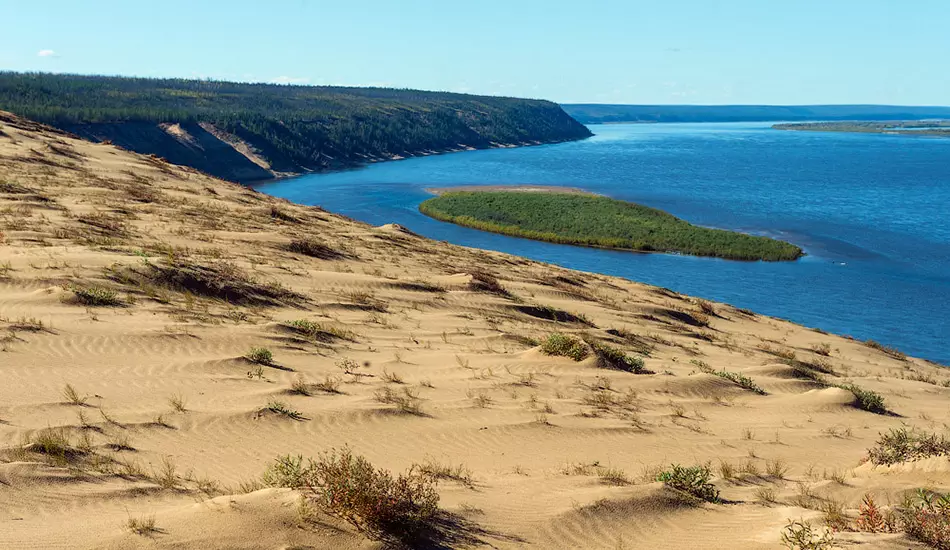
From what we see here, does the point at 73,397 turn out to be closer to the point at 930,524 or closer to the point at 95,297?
the point at 95,297

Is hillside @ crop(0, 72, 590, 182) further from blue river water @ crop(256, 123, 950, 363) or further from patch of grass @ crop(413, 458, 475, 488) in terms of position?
patch of grass @ crop(413, 458, 475, 488)

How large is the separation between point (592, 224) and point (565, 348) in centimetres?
4268

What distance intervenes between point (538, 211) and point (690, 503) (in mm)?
53836

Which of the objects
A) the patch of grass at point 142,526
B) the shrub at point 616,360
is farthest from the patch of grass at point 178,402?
the shrub at point 616,360

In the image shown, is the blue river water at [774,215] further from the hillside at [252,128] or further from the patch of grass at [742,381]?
the patch of grass at [742,381]

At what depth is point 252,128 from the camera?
332 ft

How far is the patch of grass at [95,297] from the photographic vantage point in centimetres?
1255

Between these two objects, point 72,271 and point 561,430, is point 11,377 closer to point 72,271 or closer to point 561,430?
point 72,271

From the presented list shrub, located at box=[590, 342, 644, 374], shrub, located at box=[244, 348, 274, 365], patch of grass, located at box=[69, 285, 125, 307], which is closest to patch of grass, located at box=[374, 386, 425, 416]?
shrub, located at box=[244, 348, 274, 365]

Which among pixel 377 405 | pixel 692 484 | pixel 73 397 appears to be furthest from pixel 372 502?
pixel 73 397

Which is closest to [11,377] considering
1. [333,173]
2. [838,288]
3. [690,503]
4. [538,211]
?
[690,503]

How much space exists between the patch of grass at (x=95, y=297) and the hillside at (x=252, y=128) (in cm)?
6330

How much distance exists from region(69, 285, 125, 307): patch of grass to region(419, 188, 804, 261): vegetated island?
39.3m

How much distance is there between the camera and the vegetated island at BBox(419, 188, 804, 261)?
1853 inches
